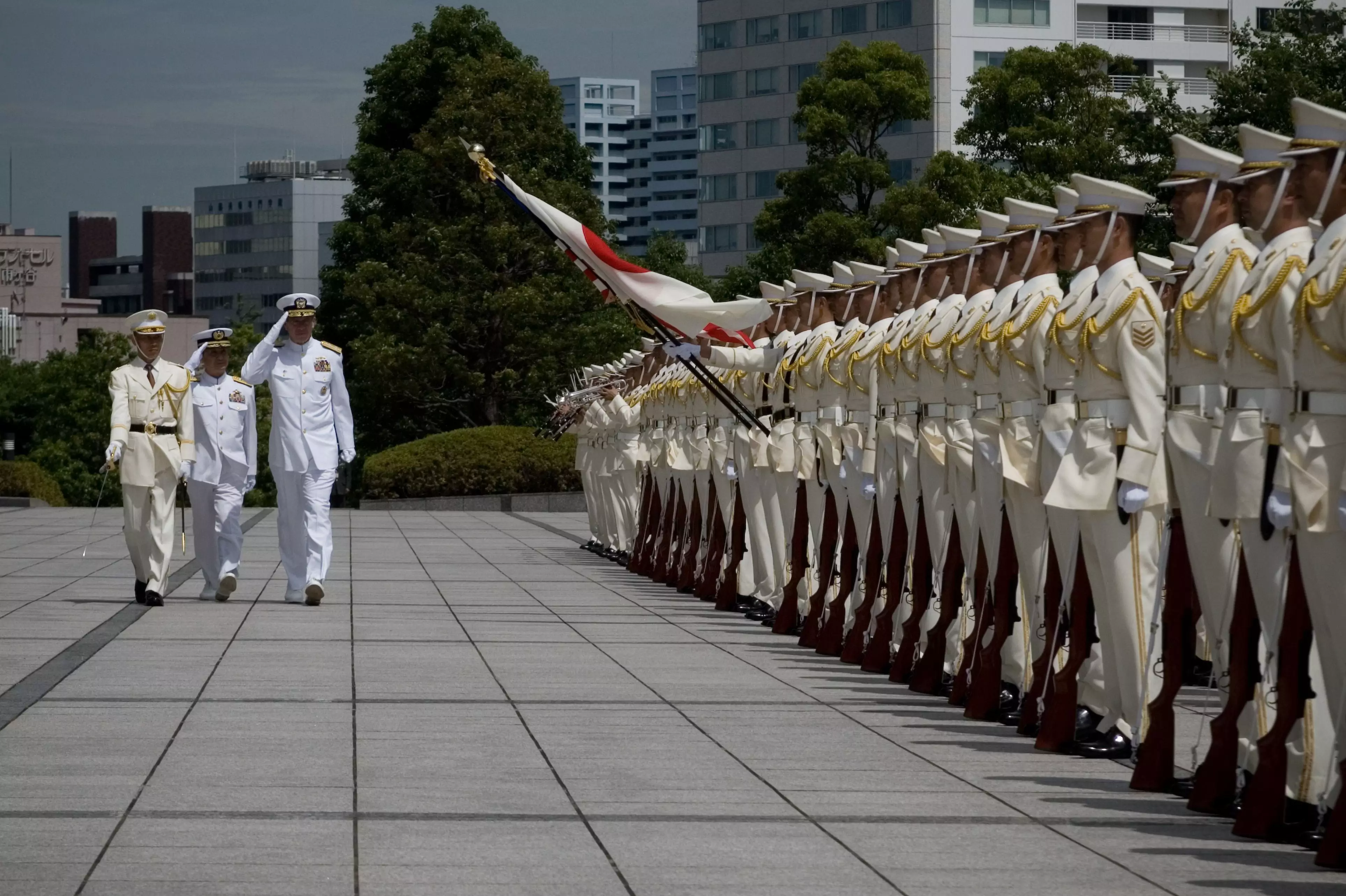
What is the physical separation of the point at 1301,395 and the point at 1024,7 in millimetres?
85544

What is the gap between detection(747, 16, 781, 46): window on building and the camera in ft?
314

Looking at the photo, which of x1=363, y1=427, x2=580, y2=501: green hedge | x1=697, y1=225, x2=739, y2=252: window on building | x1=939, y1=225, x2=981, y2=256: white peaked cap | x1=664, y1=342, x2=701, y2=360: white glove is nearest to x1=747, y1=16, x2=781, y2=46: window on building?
x1=697, y1=225, x2=739, y2=252: window on building

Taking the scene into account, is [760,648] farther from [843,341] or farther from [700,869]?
[700,869]

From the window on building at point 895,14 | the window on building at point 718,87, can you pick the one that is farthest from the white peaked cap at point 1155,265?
the window on building at point 718,87

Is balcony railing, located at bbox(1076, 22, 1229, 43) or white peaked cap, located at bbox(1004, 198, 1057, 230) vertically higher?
balcony railing, located at bbox(1076, 22, 1229, 43)

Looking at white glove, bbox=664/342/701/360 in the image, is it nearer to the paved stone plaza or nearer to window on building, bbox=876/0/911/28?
the paved stone plaza

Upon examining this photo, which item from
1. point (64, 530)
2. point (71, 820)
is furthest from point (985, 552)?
point (64, 530)

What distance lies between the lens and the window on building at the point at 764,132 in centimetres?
9656

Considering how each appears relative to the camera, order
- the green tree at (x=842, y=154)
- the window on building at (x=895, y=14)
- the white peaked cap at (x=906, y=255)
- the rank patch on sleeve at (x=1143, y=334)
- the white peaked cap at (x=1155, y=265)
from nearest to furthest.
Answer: the rank patch on sleeve at (x=1143, y=334)
the white peaked cap at (x=1155, y=265)
the white peaked cap at (x=906, y=255)
the green tree at (x=842, y=154)
the window on building at (x=895, y=14)

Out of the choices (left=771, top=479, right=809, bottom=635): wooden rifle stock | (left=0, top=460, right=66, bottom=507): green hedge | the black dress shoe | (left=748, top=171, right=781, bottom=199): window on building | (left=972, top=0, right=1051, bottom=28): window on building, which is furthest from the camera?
(left=748, top=171, right=781, bottom=199): window on building

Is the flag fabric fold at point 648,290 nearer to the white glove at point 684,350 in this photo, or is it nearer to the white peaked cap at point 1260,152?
the white glove at point 684,350

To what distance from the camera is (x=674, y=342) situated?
45.7 feet

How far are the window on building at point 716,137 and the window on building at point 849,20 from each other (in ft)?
25.5

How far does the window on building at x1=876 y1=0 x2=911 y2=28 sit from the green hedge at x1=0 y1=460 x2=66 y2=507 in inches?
2118
